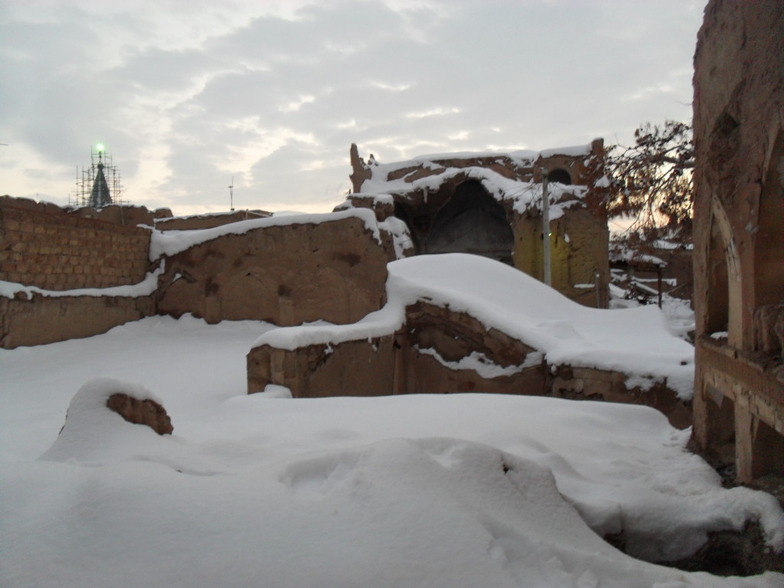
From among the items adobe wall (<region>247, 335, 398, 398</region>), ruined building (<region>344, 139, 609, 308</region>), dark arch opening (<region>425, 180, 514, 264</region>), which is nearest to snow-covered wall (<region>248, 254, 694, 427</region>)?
adobe wall (<region>247, 335, 398, 398</region>)

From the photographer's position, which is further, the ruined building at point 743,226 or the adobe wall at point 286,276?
the adobe wall at point 286,276

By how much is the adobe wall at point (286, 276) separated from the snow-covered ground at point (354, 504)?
554 centimetres

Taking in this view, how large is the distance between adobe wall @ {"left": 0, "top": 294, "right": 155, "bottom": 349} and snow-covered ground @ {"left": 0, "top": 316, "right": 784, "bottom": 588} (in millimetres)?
3813

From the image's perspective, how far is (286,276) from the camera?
10.1 m

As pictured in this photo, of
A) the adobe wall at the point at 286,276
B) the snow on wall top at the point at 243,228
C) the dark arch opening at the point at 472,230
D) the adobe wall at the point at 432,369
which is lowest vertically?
the adobe wall at the point at 432,369

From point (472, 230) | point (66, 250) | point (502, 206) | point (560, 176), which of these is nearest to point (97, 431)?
point (66, 250)

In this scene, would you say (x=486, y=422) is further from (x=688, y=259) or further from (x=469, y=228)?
(x=469, y=228)

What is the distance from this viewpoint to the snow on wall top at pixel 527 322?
710 centimetres

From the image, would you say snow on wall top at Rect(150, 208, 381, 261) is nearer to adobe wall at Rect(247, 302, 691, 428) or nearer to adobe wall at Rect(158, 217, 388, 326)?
adobe wall at Rect(158, 217, 388, 326)

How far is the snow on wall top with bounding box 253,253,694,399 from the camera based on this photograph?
279 inches

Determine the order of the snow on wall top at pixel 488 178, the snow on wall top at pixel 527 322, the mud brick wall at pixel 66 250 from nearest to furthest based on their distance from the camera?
the snow on wall top at pixel 527 322, the mud brick wall at pixel 66 250, the snow on wall top at pixel 488 178

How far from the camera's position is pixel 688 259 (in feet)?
70.2

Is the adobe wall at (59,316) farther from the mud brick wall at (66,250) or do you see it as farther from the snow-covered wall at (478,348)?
the snow-covered wall at (478,348)

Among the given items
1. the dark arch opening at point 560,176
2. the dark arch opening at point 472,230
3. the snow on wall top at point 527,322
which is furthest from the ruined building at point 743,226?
the dark arch opening at point 472,230
